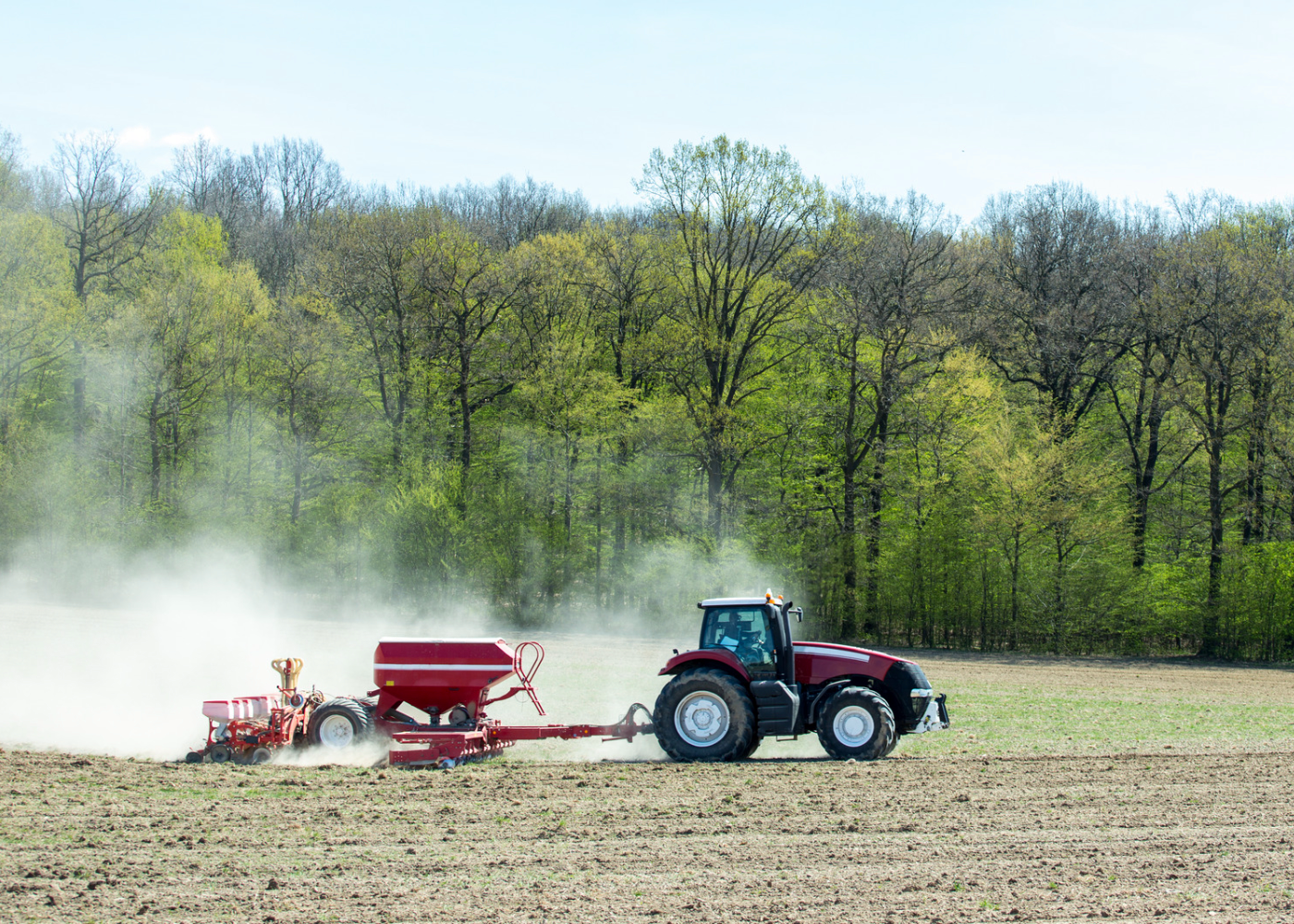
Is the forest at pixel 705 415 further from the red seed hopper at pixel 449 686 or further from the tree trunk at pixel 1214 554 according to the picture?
the red seed hopper at pixel 449 686

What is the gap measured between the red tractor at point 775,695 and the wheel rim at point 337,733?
12.1 ft

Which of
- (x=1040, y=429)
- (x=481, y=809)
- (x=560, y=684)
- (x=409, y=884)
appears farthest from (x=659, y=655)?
(x=409, y=884)

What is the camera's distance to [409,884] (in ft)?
25.2

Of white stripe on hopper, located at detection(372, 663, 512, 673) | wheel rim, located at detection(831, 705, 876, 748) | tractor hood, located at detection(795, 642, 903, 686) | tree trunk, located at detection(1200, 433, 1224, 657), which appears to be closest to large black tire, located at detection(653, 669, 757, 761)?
tractor hood, located at detection(795, 642, 903, 686)

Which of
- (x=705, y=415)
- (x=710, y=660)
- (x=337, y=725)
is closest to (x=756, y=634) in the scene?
(x=710, y=660)

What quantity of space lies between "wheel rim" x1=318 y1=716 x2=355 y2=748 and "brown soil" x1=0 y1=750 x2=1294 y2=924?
3.24ft

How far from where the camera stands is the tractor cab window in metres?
12.7

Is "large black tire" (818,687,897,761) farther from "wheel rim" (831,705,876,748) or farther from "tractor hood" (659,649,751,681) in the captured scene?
"tractor hood" (659,649,751,681)

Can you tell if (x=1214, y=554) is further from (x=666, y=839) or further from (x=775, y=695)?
(x=666, y=839)

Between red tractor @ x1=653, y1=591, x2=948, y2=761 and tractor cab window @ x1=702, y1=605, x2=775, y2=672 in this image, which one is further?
tractor cab window @ x1=702, y1=605, x2=775, y2=672

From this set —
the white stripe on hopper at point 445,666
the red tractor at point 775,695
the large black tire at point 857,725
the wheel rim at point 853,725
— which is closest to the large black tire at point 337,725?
the white stripe on hopper at point 445,666

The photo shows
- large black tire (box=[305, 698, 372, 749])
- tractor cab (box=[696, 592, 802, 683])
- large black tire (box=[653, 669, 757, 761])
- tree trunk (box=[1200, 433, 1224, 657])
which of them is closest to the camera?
large black tire (box=[653, 669, 757, 761])

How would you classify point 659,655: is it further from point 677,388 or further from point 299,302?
point 299,302

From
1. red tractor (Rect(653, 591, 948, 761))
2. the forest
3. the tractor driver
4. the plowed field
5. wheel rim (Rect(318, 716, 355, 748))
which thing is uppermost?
the forest
